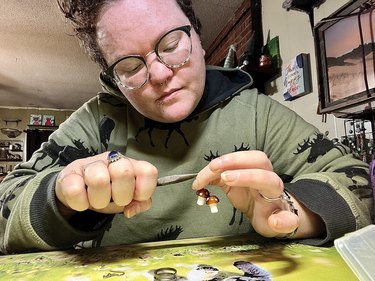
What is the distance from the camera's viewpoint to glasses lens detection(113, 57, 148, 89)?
66 cm

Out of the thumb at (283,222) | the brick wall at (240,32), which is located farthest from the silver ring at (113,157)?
the brick wall at (240,32)

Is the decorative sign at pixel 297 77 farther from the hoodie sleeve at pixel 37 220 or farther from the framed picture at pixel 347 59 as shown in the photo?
the hoodie sleeve at pixel 37 220

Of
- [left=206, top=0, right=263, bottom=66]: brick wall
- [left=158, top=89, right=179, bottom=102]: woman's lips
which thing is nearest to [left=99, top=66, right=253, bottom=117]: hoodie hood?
[left=158, top=89, right=179, bottom=102]: woman's lips

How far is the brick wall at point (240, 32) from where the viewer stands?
257 cm

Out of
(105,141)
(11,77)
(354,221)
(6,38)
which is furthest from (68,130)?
(11,77)

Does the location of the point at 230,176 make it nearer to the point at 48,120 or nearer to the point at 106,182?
the point at 106,182

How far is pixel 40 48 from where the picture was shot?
3852 millimetres

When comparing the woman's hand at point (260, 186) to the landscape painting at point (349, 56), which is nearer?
the woman's hand at point (260, 186)

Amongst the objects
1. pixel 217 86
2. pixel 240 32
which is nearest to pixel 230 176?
pixel 217 86

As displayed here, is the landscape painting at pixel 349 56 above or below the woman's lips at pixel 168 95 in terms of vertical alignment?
above

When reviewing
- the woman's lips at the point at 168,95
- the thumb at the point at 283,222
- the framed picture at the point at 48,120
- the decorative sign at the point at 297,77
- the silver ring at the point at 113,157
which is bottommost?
the thumb at the point at 283,222

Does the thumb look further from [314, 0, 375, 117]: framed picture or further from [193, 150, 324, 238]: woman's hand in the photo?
[314, 0, 375, 117]: framed picture

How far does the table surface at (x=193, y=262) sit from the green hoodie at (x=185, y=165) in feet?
0.15

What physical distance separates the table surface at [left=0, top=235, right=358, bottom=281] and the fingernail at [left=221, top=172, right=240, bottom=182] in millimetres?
97
